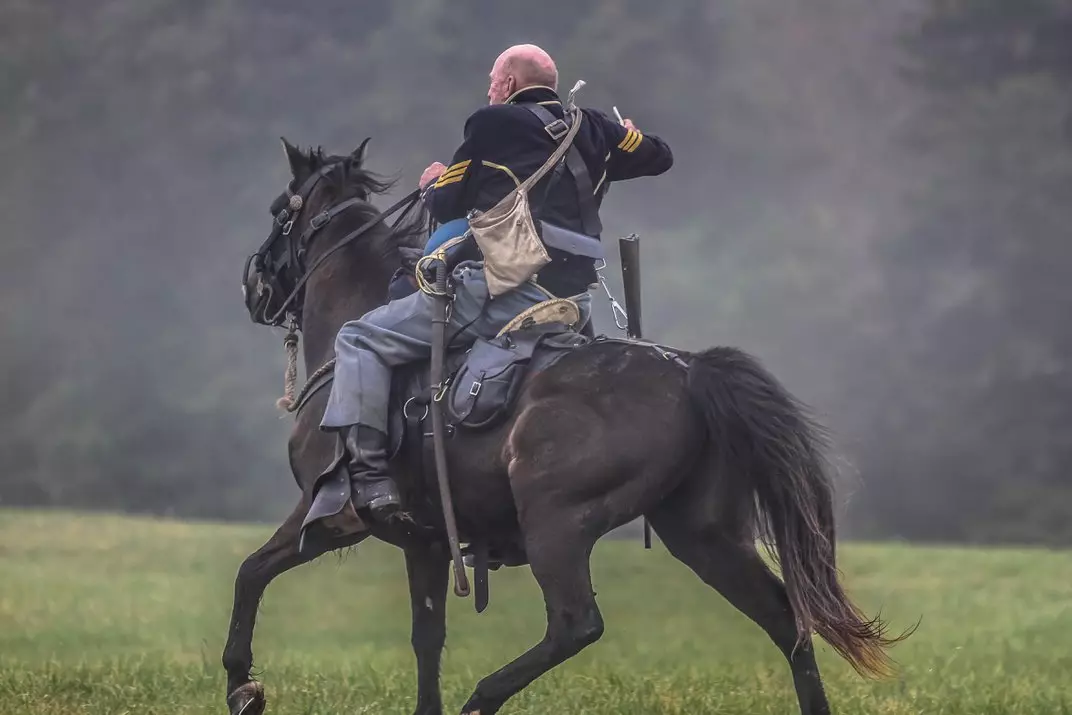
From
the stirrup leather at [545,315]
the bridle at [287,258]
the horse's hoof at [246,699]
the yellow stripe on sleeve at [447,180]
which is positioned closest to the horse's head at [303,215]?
the bridle at [287,258]

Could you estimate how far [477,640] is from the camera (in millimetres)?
9250

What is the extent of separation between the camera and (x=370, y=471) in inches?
213

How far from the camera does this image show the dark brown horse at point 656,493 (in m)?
5.04

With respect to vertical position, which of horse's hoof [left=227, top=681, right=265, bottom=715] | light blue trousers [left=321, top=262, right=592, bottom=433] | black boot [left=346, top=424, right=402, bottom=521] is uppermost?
light blue trousers [left=321, top=262, right=592, bottom=433]

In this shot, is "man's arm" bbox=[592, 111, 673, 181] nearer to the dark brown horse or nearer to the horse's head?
the dark brown horse

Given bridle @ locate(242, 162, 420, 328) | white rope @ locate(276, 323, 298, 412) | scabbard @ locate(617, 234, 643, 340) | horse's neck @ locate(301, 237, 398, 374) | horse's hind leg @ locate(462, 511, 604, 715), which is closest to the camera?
horse's hind leg @ locate(462, 511, 604, 715)

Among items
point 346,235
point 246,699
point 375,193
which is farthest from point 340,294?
point 246,699

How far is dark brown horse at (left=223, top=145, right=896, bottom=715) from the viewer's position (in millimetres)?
5043

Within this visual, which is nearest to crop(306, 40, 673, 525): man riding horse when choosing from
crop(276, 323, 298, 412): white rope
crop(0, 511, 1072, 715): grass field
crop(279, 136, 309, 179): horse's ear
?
crop(276, 323, 298, 412): white rope

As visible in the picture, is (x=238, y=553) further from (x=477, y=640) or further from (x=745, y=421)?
(x=745, y=421)

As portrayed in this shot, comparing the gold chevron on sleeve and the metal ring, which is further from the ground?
the gold chevron on sleeve

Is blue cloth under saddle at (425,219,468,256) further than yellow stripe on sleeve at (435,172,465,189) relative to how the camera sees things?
Yes

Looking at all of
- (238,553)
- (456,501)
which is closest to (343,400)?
(456,501)

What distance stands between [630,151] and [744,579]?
5.73 feet
